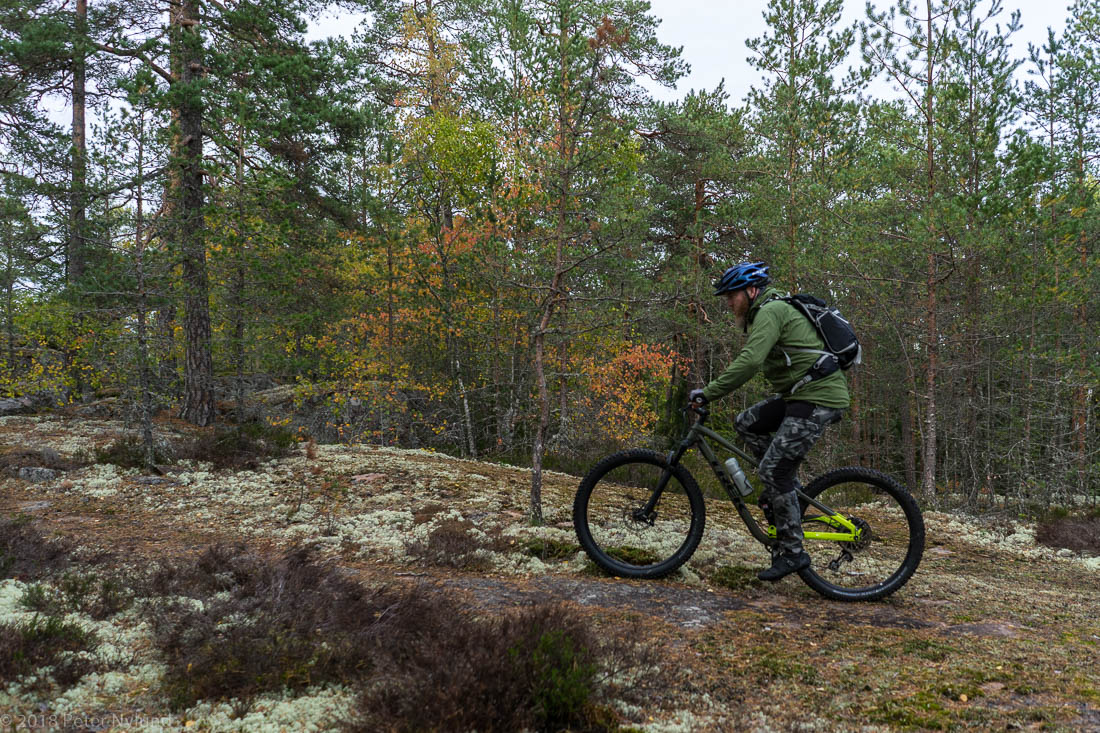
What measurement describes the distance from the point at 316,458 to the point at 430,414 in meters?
Answer: 6.83

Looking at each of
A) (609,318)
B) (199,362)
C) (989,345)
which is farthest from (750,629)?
(989,345)

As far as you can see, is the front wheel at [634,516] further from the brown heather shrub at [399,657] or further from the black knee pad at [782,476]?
the brown heather shrub at [399,657]

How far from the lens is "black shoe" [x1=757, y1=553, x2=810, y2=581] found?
4500 mm

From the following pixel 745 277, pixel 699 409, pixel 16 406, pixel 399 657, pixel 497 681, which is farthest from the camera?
pixel 16 406

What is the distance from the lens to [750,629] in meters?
3.73

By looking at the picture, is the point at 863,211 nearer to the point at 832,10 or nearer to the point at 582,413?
the point at 832,10

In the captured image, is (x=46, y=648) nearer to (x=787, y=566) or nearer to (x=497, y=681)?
(x=497, y=681)

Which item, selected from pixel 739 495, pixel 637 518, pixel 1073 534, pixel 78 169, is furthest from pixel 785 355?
pixel 78 169

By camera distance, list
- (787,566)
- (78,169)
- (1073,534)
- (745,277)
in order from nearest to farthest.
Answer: (787,566)
(745,277)
(1073,534)
(78,169)

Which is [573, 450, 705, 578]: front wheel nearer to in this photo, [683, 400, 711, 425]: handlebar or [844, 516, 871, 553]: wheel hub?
[683, 400, 711, 425]: handlebar

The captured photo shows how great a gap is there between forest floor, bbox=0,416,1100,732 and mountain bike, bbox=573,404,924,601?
20 cm

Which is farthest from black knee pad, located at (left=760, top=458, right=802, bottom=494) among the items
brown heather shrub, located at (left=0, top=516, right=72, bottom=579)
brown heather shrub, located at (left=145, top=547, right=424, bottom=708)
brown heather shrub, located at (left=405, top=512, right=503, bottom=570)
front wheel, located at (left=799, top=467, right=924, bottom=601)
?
brown heather shrub, located at (left=0, top=516, right=72, bottom=579)

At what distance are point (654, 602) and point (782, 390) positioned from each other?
1842 mm

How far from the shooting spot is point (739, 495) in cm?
484
